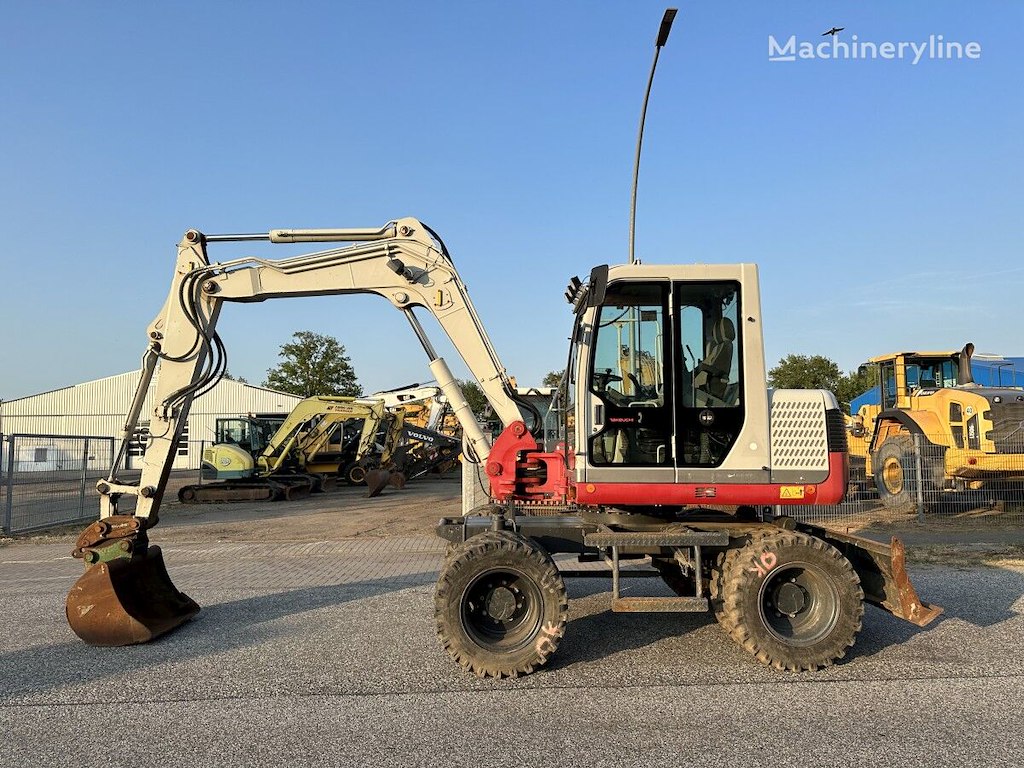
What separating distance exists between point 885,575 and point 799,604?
74 cm

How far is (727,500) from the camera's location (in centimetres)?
578

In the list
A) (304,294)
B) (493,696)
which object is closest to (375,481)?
(304,294)

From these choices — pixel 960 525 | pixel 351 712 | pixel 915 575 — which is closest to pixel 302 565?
pixel 351 712

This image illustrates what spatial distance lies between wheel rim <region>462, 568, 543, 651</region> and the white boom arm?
1552mm

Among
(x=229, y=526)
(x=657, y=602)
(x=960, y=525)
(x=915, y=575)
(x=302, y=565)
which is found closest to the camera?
(x=657, y=602)

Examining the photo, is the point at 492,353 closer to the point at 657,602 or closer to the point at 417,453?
the point at 657,602

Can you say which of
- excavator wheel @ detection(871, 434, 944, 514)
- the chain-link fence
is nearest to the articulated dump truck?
the chain-link fence

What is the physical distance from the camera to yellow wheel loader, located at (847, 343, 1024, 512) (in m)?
13.7

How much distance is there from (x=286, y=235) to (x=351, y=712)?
4234 mm

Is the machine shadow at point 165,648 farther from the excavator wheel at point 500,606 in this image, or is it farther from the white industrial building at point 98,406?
the white industrial building at point 98,406

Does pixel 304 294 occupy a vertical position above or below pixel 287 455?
above

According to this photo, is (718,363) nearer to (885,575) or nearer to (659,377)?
(659,377)

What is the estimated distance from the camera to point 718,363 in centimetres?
585

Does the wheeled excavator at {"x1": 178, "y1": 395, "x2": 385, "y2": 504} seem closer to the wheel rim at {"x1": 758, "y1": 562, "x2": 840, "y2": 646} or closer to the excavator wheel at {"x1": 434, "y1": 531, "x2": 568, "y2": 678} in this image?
the excavator wheel at {"x1": 434, "y1": 531, "x2": 568, "y2": 678}
